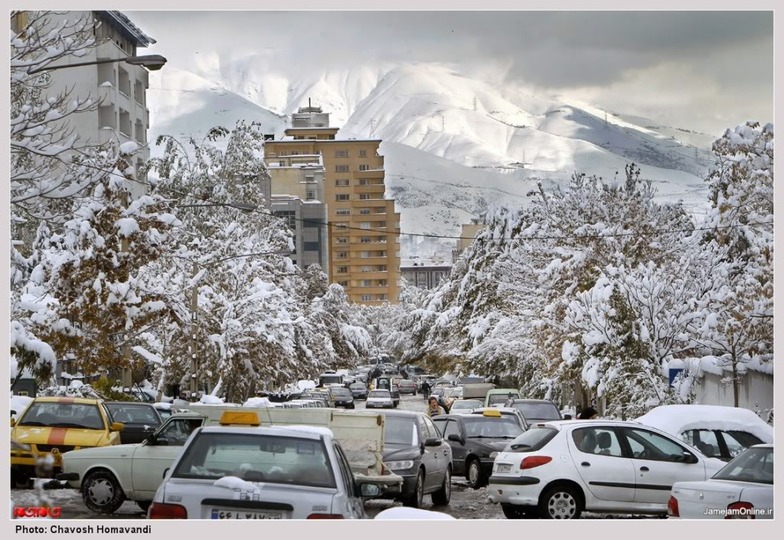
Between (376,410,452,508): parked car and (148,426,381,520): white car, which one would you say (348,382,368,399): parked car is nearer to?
(376,410,452,508): parked car

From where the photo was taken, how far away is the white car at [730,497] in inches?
533

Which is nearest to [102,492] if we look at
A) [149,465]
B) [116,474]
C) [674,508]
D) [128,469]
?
[116,474]

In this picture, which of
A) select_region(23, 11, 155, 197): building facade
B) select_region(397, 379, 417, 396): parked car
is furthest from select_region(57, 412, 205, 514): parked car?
select_region(397, 379, 417, 396): parked car

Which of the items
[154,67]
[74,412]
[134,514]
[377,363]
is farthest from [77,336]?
[377,363]

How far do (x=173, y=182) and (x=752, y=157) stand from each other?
49.2 metres

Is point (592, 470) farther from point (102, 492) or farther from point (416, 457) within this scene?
point (102, 492)

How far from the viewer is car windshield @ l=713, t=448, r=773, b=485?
47.3ft

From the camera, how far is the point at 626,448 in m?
18.1

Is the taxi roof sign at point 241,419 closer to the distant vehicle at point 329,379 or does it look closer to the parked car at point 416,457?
the parked car at point 416,457

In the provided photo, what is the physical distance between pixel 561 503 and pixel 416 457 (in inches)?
150

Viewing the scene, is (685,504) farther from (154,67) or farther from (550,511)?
(154,67)

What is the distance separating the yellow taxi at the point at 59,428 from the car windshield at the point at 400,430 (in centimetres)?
449

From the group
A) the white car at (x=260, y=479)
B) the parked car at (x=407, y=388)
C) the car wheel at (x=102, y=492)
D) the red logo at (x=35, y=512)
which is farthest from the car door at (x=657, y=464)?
the parked car at (x=407, y=388)

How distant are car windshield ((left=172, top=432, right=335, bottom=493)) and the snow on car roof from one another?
11.5 m
